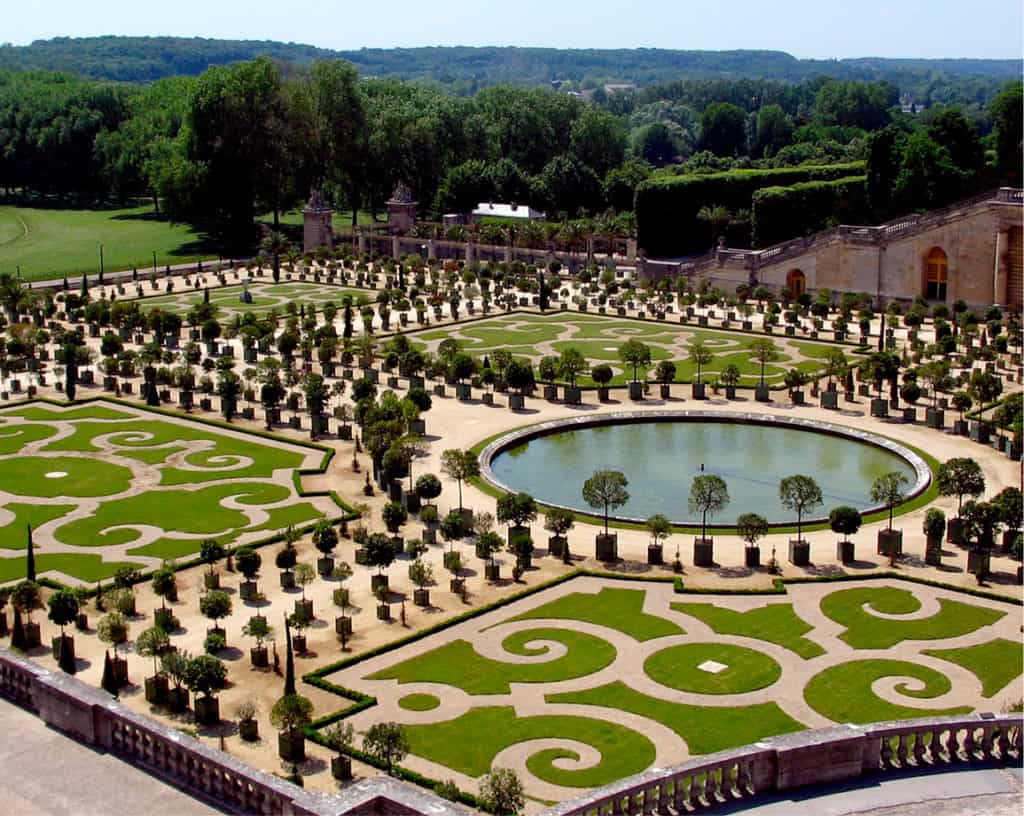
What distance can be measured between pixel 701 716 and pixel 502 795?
8.07 metres

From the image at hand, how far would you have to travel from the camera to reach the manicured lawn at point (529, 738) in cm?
3125

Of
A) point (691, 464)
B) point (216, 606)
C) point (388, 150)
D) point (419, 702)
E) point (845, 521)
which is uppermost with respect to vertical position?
point (388, 150)

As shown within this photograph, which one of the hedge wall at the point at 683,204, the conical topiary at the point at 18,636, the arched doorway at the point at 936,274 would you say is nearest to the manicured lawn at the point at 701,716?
the conical topiary at the point at 18,636

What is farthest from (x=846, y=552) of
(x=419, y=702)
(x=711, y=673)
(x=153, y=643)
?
(x=153, y=643)

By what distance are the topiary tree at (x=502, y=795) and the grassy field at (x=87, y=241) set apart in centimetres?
9193

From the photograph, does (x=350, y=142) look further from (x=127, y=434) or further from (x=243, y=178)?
(x=127, y=434)

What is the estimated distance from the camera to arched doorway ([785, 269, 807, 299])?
9762 cm

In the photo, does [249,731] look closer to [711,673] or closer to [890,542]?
[711,673]

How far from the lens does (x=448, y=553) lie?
44125mm

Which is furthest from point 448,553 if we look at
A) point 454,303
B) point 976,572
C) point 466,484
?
point 454,303

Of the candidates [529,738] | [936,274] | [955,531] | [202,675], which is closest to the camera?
[529,738]

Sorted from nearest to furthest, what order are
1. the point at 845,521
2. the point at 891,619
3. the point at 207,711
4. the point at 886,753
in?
the point at 886,753, the point at 207,711, the point at 891,619, the point at 845,521

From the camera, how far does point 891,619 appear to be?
4012 centimetres

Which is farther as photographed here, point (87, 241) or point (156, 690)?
point (87, 241)
